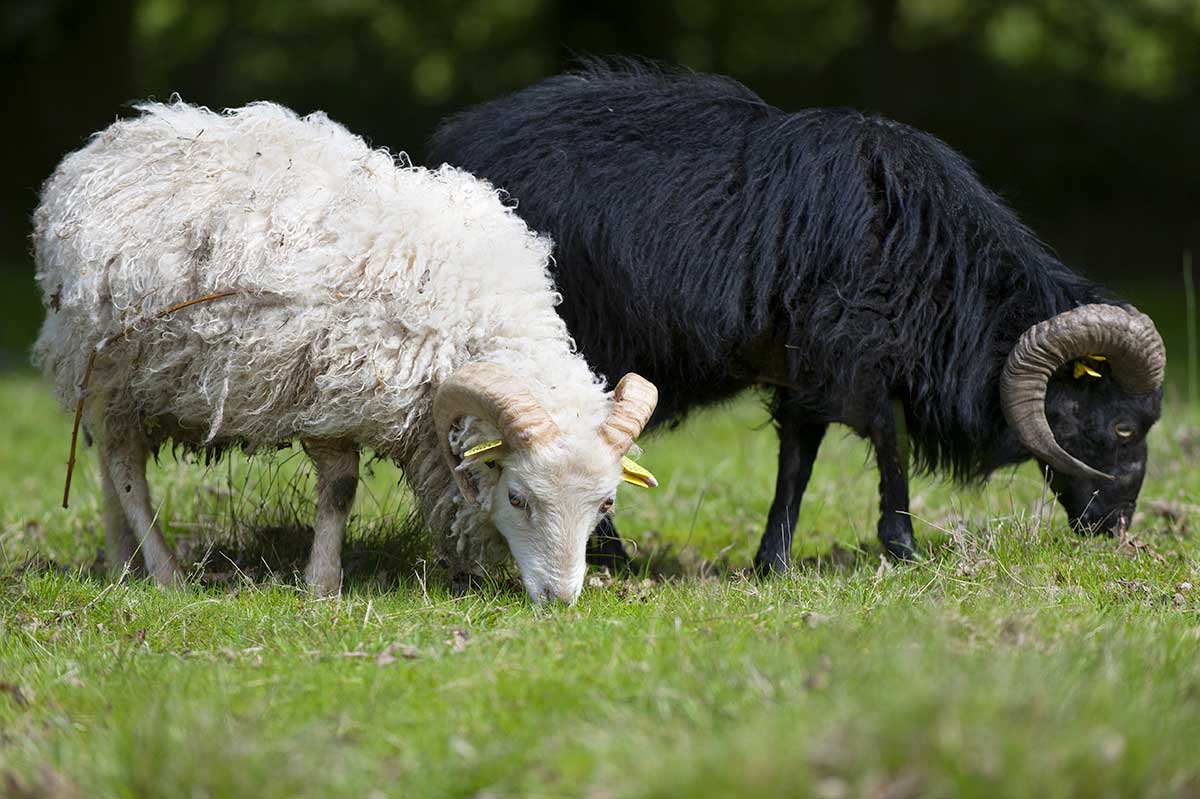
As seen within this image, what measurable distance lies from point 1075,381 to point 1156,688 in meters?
2.59

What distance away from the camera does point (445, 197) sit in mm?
5684

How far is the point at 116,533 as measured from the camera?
6.24 m

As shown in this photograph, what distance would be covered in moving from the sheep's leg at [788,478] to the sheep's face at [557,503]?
1400 millimetres

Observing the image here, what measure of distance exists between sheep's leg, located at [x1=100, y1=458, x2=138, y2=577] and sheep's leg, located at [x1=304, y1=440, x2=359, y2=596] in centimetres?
107

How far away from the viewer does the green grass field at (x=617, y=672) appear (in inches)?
121

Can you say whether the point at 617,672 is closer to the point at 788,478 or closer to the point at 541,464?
the point at 541,464

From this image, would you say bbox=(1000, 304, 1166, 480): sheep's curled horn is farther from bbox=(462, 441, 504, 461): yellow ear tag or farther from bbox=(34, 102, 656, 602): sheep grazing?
bbox=(462, 441, 504, 461): yellow ear tag

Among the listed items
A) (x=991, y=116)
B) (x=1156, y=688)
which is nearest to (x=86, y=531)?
(x=1156, y=688)

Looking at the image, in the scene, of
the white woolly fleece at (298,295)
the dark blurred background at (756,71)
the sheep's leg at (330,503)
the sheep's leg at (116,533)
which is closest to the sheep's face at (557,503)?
the white woolly fleece at (298,295)

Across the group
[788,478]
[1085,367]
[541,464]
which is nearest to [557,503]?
[541,464]

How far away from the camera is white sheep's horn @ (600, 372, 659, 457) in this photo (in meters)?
5.16

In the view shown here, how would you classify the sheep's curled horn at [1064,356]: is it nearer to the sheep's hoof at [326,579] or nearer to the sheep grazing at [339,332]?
the sheep grazing at [339,332]

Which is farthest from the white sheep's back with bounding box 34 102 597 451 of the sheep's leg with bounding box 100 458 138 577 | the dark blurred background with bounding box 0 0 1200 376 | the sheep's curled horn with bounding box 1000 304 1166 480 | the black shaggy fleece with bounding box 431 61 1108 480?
the dark blurred background with bounding box 0 0 1200 376

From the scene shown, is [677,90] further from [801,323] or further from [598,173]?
[801,323]
